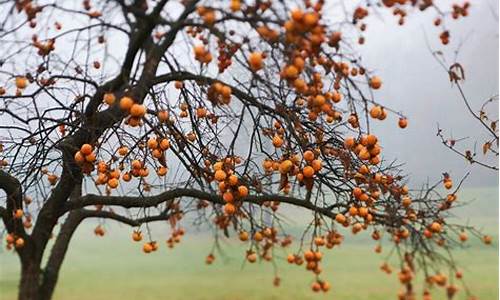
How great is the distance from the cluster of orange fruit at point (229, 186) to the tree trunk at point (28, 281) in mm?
1301

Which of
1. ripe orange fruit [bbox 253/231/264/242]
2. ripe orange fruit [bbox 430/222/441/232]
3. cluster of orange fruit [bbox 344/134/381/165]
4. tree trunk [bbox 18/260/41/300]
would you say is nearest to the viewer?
cluster of orange fruit [bbox 344/134/381/165]

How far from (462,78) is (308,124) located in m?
0.99

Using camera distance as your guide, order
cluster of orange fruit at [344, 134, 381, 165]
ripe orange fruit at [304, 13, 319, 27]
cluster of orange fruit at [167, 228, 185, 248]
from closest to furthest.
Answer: ripe orange fruit at [304, 13, 319, 27]
cluster of orange fruit at [344, 134, 381, 165]
cluster of orange fruit at [167, 228, 185, 248]

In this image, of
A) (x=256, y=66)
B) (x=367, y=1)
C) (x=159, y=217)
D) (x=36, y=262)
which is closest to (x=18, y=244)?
(x=36, y=262)

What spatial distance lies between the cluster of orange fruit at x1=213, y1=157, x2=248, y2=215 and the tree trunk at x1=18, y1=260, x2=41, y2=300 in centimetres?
130

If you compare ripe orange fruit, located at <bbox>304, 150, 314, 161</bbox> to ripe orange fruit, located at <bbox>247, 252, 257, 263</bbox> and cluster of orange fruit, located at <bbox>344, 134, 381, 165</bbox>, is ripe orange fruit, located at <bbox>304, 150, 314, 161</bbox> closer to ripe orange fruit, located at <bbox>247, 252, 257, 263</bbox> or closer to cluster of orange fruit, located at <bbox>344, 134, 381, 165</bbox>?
cluster of orange fruit, located at <bbox>344, 134, 381, 165</bbox>

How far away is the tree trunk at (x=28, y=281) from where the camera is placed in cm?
295

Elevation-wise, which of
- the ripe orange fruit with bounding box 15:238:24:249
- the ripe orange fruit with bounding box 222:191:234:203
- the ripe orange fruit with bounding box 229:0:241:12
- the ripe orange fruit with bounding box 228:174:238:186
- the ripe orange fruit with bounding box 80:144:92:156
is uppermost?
the ripe orange fruit with bounding box 229:0:241:12

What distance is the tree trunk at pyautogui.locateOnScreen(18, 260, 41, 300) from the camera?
9.68 ft

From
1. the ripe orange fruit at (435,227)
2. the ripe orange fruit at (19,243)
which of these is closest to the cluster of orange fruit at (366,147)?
the ripe orange fruit at (435,227)

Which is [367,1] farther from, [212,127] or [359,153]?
[212,127]

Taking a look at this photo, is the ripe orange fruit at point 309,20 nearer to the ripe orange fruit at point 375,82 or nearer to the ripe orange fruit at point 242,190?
the ripe orange fruit at point 375,82

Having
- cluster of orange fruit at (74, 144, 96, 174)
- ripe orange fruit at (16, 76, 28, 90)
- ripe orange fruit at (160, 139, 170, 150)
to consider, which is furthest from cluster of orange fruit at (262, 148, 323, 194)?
ripe orange fruit at (16, 76, 28, 90)

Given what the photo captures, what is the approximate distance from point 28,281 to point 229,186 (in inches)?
54.6
